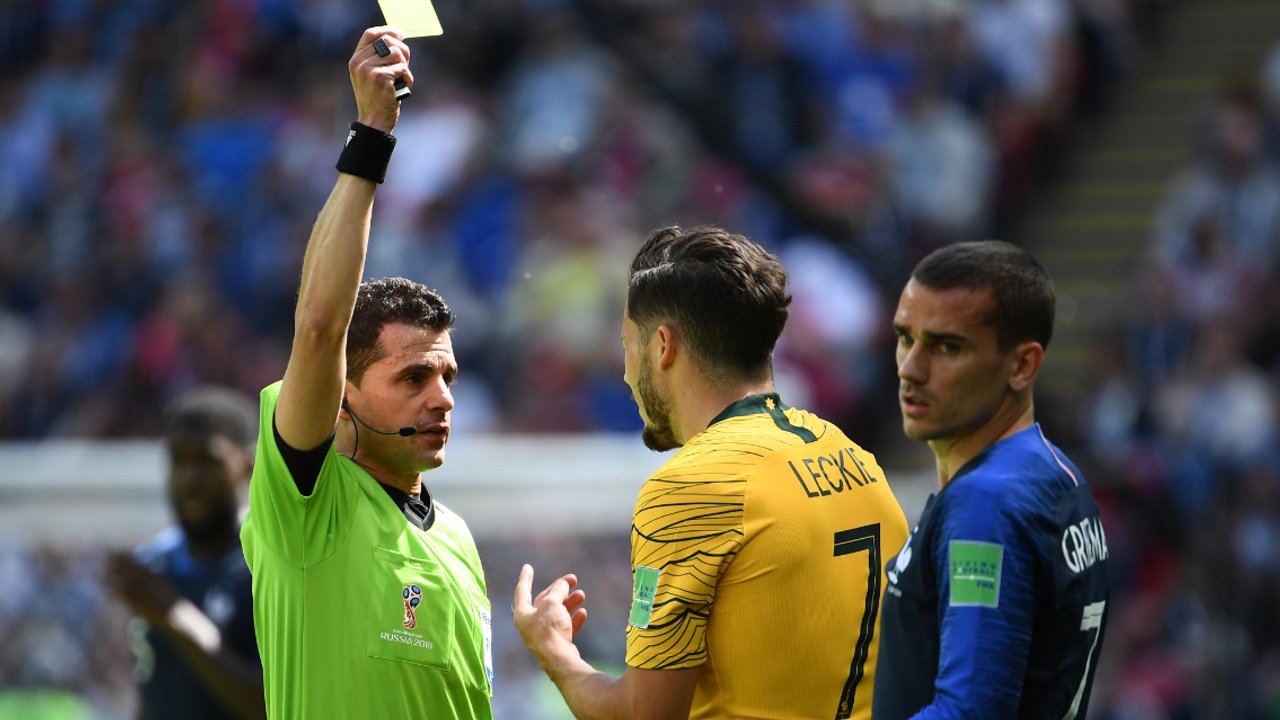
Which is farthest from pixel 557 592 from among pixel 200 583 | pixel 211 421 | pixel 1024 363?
pixel 211 421

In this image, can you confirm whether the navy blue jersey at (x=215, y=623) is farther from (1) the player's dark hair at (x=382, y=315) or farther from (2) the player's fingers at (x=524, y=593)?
(2) the player's fingers at (x=524, y=593)

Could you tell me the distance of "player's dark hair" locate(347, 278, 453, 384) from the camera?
3424 mm

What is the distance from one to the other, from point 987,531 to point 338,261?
1.25m

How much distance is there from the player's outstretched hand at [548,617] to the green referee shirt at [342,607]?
23 cm

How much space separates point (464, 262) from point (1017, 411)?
7.73 m

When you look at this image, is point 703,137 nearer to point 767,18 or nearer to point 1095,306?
point 767,18

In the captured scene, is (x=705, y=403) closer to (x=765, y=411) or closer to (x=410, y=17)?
(x=765, y=411)

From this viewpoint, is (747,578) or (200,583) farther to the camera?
(200,583)

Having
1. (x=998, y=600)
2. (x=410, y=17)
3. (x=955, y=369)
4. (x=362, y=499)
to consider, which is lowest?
(x=998, y=600)

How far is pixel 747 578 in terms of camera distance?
285 centimetres

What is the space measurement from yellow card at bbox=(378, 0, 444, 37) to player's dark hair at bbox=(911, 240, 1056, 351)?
1.06 meters

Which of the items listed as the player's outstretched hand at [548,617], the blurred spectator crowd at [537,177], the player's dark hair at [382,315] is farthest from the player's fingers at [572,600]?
the blurred spectator crowd at [537,177]

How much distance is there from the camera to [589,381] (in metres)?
9.44

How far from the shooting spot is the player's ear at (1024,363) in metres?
3.13
